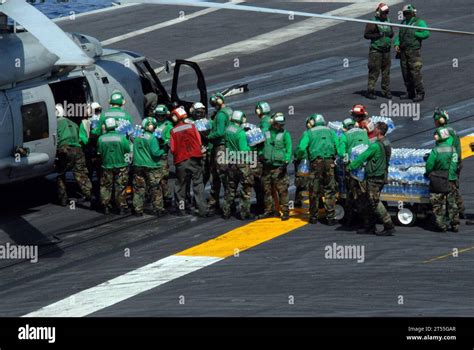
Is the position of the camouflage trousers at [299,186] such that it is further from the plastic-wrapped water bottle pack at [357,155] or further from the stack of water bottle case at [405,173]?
the stack of water bottle case at [405,173]

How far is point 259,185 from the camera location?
22.5 metres

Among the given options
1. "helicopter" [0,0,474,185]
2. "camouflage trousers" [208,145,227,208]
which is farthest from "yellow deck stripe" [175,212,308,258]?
"helicopter" [0,0,474,185]

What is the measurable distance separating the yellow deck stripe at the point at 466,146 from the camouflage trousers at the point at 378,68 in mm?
4051

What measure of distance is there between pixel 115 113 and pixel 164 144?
3.68ft

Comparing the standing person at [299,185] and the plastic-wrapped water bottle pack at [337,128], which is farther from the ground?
the plastic-wrapped water bottle pack at [337,128]

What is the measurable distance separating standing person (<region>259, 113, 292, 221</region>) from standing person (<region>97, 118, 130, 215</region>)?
2675mm

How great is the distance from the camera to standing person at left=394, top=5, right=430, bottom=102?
30.0 meters

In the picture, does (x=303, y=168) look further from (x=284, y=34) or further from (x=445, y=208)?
(x=284, y=34)

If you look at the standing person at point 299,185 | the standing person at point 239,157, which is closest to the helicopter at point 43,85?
the standing person at point 239,157

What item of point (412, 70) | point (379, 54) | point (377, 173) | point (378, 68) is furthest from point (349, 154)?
point (379, 54)

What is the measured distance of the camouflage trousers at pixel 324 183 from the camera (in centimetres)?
2144

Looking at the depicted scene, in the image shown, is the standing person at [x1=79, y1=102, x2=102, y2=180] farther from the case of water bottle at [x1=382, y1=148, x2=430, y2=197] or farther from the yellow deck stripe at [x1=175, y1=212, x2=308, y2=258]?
the case of water bottle at [x1=382, y1=148, x2=430, y2=197]

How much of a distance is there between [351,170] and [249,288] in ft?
→ 11.2
